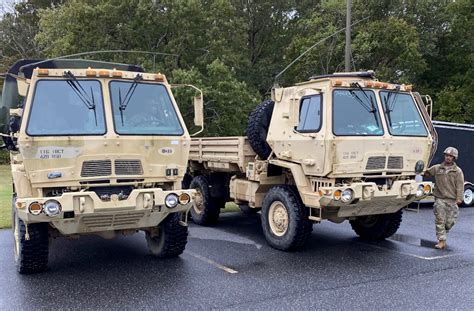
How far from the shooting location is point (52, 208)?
5.82 meters

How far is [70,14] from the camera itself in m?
21.1

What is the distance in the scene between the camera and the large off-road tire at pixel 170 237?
281 inches

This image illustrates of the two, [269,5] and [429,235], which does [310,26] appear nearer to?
[269,5]

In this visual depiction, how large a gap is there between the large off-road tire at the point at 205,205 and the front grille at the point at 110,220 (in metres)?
4.13

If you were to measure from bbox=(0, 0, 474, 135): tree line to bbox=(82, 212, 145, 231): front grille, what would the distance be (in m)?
12.8

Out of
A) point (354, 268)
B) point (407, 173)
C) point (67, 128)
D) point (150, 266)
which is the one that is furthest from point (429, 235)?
point (67, 128)

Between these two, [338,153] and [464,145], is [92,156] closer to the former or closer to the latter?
[338,153]

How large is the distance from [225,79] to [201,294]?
1553 centimetres

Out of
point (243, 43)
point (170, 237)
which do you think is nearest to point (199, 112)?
point (170, 237)

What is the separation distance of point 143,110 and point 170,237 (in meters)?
1.85

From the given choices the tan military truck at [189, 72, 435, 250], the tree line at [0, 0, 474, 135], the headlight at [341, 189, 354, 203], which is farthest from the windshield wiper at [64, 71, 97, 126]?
the tree line at [0, 0, 474, 135]

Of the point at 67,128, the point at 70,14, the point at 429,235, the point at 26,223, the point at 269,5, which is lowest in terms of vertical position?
the point at 429,235

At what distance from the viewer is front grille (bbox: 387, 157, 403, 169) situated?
25.1 feet

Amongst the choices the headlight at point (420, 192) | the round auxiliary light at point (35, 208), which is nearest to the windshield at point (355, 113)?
the headlight at point (420, 192)
